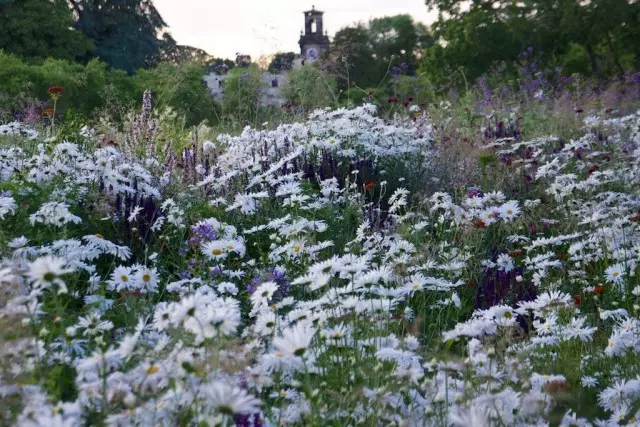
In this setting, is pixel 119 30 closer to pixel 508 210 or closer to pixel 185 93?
pixel 185 93

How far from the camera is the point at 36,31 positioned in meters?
26.5

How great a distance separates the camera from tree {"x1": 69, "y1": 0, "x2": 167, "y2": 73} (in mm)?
30266

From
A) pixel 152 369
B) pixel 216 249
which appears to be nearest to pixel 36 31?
pixel 216 249

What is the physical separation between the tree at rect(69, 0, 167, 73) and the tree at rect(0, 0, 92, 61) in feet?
8.32

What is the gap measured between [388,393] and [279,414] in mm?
323

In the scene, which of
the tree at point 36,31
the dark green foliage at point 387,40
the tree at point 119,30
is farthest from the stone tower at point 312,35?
the tree at point 36,31

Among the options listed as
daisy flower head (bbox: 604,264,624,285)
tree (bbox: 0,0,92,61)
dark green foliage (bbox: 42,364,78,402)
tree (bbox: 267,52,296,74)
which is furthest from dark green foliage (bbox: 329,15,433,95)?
dark green foliage (bbox: 42,364,78,402)

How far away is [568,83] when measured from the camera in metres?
12.8

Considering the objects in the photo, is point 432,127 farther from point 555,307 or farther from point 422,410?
point 422,410

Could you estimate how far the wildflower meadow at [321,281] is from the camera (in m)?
2.05

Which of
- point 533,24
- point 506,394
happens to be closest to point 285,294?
point 506,394

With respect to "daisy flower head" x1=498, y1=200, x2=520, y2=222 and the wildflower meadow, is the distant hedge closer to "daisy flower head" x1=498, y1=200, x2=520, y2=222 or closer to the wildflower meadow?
the wildflower meadow

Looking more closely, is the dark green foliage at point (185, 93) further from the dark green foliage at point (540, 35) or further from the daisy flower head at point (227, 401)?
the dark green foliage at point (540, 35)

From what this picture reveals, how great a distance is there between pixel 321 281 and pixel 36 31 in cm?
2621
